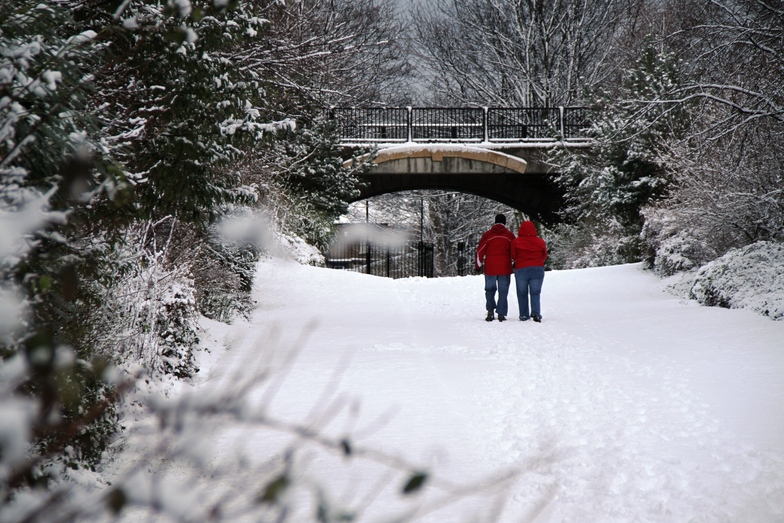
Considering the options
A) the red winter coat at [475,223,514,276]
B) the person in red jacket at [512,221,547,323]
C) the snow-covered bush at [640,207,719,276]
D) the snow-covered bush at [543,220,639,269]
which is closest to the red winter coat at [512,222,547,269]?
the person in red jacket at [512,221,547,323]

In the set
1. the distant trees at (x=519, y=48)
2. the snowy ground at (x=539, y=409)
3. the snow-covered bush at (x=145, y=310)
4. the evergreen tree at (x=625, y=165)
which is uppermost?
the distant trees at (x=519, y=48)

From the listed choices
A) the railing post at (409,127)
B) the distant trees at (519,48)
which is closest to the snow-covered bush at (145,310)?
the railing post at (409,127)

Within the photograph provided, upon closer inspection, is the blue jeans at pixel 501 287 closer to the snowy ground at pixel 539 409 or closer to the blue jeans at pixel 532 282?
the blue jeans at pixel 532 282

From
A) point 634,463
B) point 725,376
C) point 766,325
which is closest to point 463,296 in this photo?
point 766,325

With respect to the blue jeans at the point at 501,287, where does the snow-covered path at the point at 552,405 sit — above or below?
below

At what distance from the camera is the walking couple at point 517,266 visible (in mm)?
11289

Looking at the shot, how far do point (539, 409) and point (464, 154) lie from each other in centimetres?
1915

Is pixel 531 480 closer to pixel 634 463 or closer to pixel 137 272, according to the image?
pixel 634 463

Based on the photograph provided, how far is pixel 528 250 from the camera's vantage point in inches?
447

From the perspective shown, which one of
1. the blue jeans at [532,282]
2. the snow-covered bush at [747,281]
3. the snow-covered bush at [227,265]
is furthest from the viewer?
the blue jeans at [532,282]

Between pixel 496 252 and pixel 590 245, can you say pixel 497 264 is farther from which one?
pixel 590 245

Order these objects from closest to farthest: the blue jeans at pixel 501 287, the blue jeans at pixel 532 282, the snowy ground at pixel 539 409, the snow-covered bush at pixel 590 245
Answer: the snowy ground at pixel 539 409 < the blue jeans at pixel 532 282 < the blue jeans at pixel 501 287 < the snow-covered bush at pixel 590 245

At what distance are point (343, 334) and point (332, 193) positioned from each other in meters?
10.9

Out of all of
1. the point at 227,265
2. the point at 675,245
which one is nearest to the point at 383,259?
the point at 675,245
